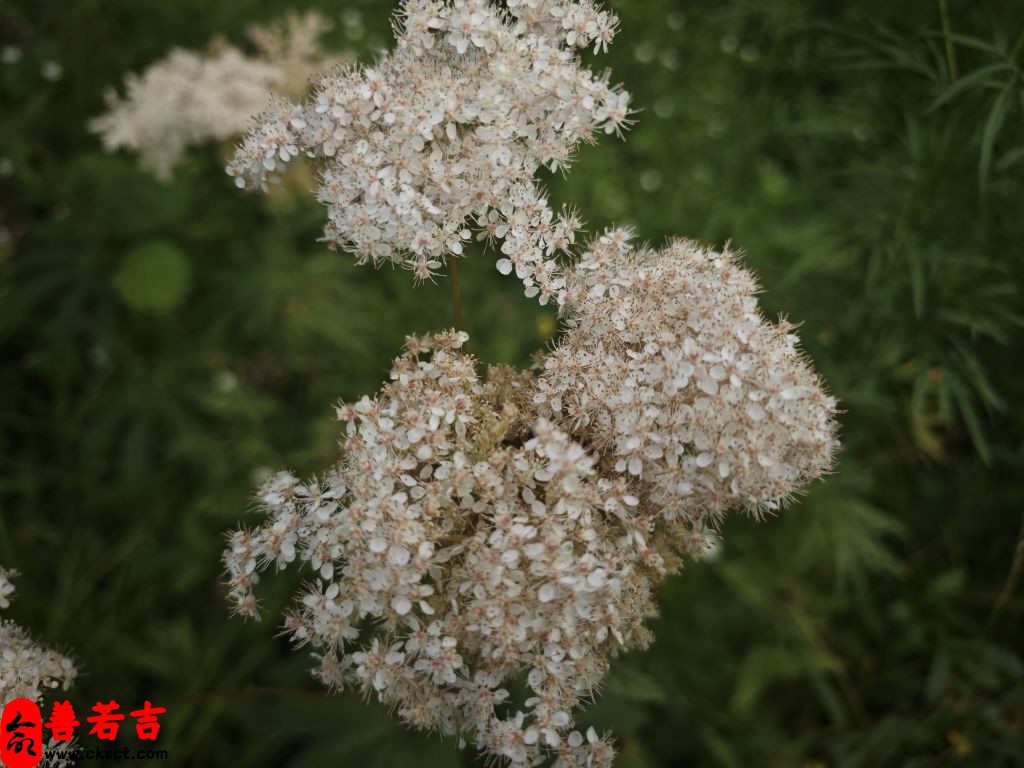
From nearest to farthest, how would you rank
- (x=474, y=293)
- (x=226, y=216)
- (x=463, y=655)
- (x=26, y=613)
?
(x=463, y=655) → (x=26, y=613) → (x=474, y=293) → (x=226, y=216)

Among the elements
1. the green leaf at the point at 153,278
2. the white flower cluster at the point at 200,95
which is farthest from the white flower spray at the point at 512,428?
the white flower cluster at the point at 200,95

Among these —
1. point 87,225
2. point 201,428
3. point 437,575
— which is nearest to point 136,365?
point 201,428

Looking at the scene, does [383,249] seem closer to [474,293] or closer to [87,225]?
[474,293]

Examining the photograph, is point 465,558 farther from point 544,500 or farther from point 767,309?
point 767,309

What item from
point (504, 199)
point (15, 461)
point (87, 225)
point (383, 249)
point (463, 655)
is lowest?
point (463, 655)

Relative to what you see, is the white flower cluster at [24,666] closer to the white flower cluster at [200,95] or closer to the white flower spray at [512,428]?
the white flower spray at [512,428]
